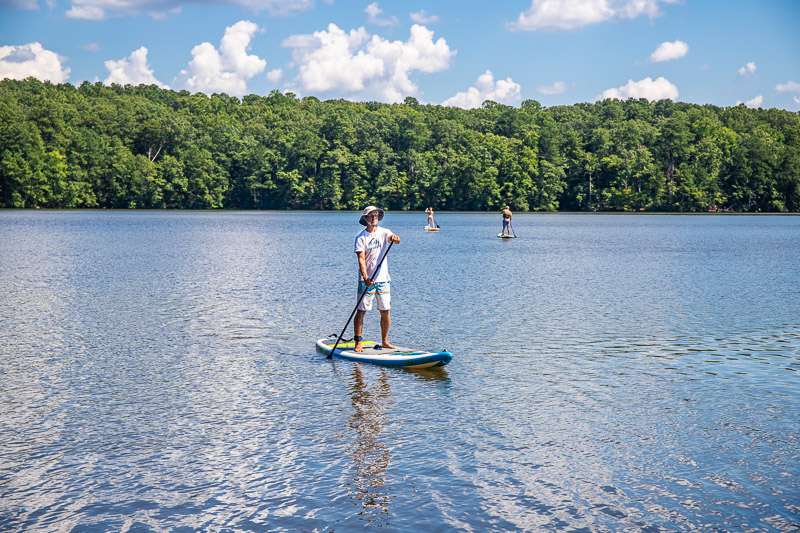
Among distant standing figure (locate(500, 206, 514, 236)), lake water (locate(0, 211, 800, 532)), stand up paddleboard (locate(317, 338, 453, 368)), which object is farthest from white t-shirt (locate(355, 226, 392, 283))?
distant standing figure (locate(500, 206, 514, 236))

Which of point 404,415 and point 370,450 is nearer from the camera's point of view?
point 370,450

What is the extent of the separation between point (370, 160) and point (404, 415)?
488 ft

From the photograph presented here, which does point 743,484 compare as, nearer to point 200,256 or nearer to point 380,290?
point 380,290

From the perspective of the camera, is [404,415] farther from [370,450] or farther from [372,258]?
[372,258]

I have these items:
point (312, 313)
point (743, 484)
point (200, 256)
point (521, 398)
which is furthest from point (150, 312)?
point (200, 256)

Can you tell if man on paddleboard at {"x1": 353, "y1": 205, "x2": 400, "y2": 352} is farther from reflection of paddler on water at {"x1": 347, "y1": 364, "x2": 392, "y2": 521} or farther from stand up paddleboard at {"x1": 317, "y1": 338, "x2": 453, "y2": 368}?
reflection of paddler on water at {"x1": 347, "y1": 364, "x2": 392, "y2": 521}

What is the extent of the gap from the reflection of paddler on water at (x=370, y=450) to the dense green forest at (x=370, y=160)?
134 metres

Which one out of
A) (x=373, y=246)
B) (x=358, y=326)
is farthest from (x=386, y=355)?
(x=373, y=246)

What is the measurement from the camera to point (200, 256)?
42.7 metres

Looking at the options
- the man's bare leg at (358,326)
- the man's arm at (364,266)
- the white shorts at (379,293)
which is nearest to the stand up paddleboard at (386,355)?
the man's bare leg at (358,326)

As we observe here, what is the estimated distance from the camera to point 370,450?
9930 millimetres

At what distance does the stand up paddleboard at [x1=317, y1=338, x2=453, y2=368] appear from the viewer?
14.5 metres

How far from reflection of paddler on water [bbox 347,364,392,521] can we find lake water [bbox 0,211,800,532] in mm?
35

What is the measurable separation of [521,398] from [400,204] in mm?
148475
